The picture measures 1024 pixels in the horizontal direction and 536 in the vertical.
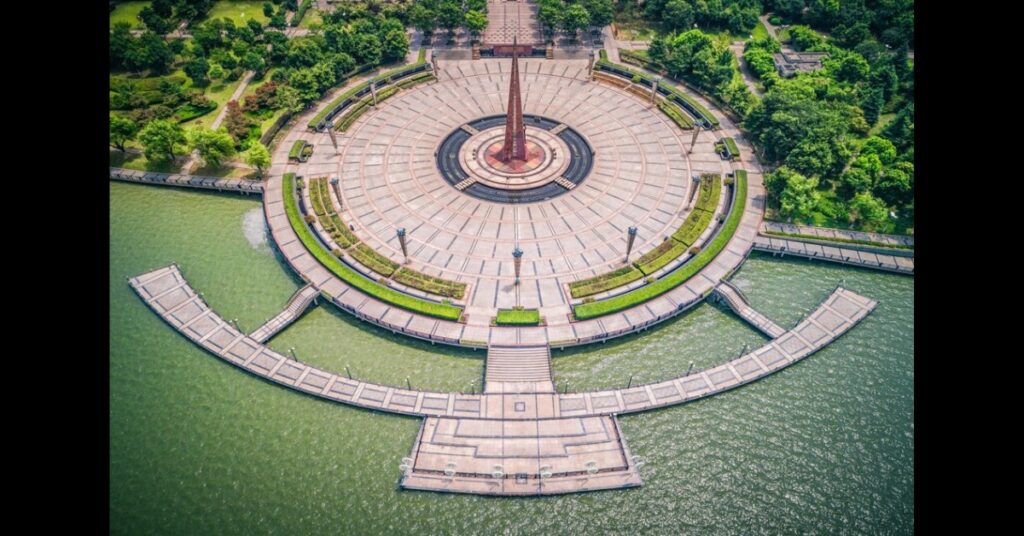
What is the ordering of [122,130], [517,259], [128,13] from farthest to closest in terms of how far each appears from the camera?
[128,13] → [122,130] → [517,259]

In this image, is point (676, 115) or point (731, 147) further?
point (676, 115)

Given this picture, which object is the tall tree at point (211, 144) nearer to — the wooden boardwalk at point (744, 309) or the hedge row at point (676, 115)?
the hedge row at point (676, 115)

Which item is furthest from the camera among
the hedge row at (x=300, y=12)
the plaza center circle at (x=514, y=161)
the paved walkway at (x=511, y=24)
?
the hedge row at (x=300, y=12)

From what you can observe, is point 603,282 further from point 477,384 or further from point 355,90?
point 355,90

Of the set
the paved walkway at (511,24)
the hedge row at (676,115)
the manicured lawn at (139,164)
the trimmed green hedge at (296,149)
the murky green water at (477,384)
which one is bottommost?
the murky green water at (477,384)

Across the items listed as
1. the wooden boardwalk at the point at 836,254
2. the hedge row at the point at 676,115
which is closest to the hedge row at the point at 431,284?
the wooden boardwalk at the point at 836,254

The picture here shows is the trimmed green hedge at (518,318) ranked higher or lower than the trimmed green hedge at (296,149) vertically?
lower

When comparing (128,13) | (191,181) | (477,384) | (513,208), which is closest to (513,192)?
(513,208)

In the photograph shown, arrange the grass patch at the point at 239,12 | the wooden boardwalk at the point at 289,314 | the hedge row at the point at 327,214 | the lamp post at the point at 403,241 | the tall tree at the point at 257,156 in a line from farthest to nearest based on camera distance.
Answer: the grass patch at the point at 239,12 < the tall tree at the point at 257,156 < the hedge row at the point at 327,214 < the lamp post at the point at 403,241 < the wooden boardwalk at the point at 289,314
